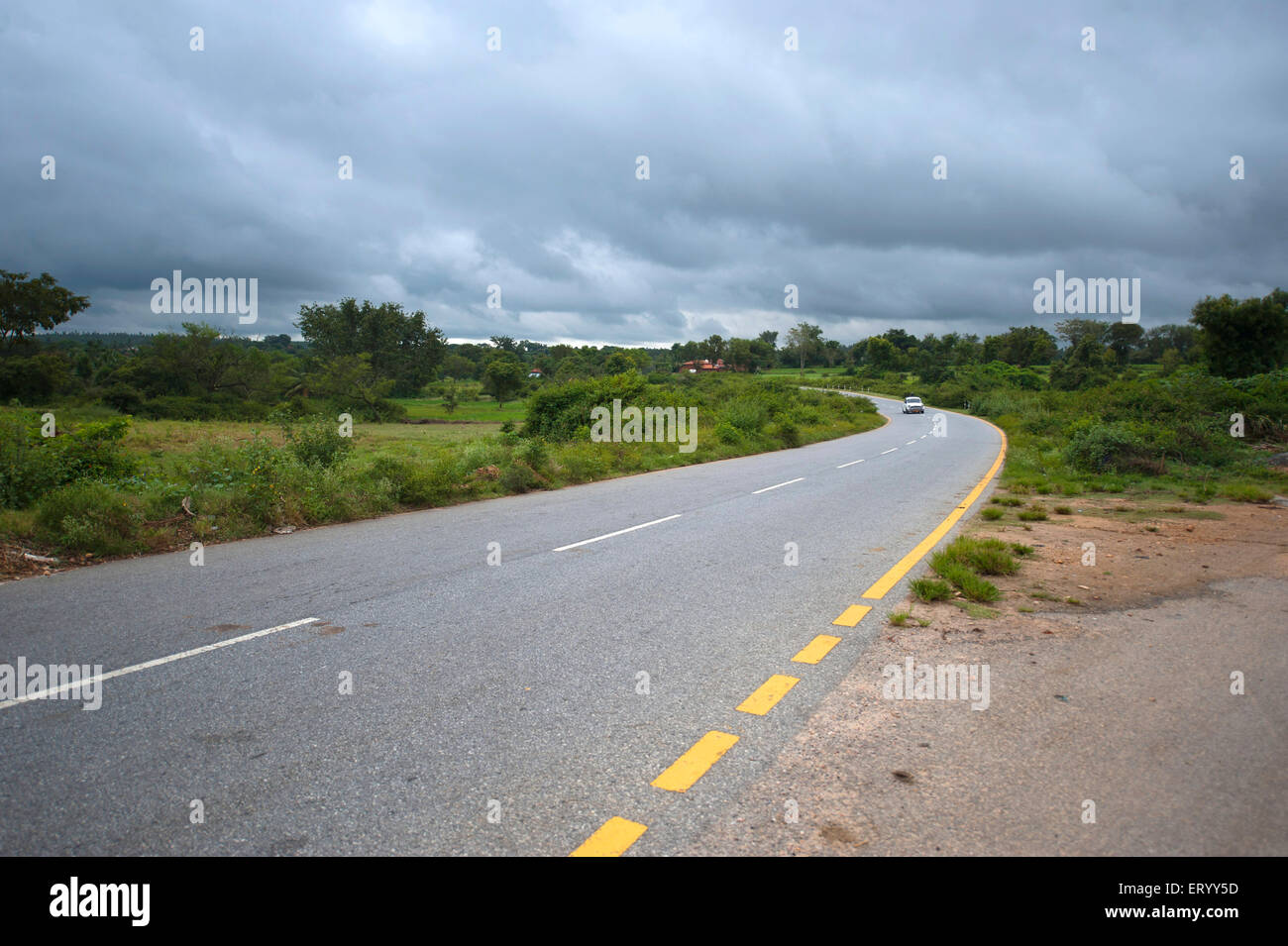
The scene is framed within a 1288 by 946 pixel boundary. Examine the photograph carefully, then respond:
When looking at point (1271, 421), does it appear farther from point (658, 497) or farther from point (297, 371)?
point (297, 371)

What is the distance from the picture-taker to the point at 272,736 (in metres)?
3.71

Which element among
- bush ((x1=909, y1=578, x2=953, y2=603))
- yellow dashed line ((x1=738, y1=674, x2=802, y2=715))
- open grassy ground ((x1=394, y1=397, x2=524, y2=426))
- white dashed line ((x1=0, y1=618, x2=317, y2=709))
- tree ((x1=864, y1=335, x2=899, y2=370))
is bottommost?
yellow dashed line ((x1=738, y1=674, x2=802, y2=715))

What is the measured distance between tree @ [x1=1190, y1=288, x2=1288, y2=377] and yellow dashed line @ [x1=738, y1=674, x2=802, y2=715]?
179 ft

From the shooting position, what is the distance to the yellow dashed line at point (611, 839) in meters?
2.74

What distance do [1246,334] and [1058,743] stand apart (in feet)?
189

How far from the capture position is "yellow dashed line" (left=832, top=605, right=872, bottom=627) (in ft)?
18.6

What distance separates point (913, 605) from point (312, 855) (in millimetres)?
5003

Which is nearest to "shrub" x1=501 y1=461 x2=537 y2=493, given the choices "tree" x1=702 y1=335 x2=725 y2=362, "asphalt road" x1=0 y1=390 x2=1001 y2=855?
"asphalt road" x1=0 y1=390 x2=1001 y2=855

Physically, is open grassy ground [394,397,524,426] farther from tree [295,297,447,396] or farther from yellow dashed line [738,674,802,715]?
yellow dashed line [738,674,802,715]

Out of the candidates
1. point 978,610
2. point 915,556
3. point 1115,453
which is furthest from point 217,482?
point 1115,453

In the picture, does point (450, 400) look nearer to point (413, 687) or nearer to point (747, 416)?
point (747, 416)
